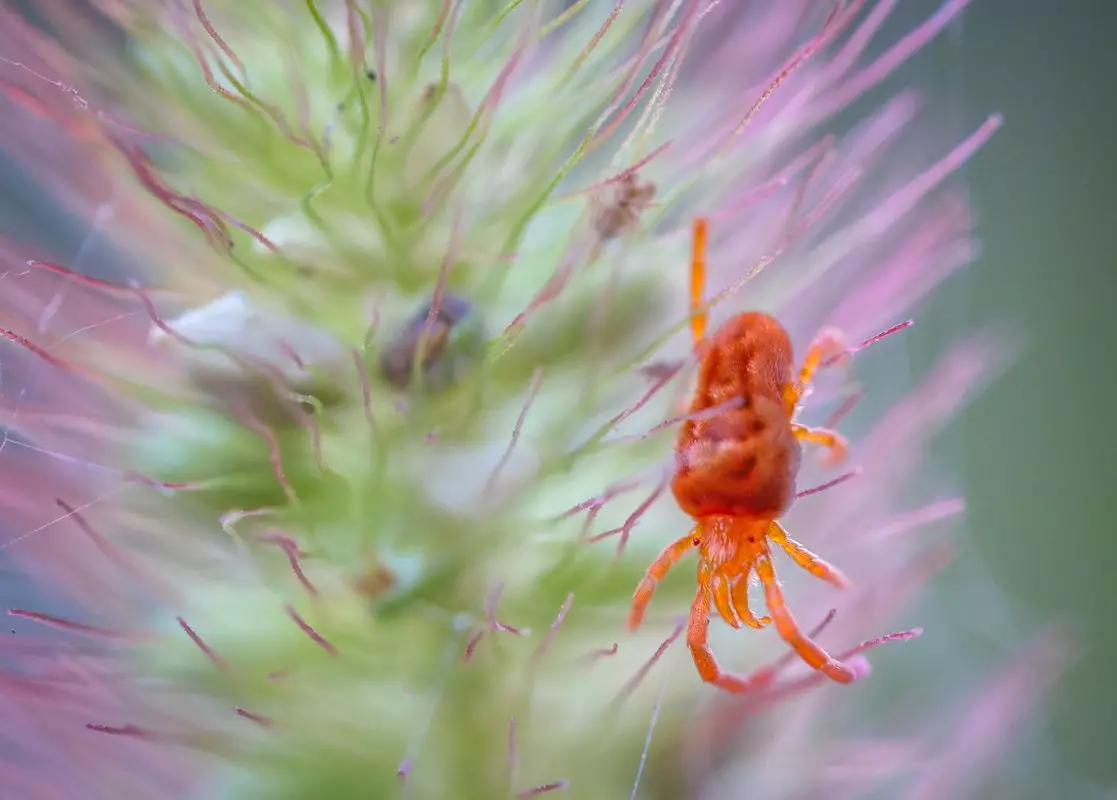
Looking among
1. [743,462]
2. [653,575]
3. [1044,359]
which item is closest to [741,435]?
[743,462]

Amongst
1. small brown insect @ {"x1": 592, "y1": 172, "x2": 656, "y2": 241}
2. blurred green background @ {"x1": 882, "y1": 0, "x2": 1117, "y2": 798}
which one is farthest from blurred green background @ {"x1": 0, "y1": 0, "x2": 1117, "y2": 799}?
small brown insect @ {"x1": 592, "y1": 172, "x2": 656, "y2": 241}

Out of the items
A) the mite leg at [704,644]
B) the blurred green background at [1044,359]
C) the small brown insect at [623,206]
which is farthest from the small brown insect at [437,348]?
the blurred green background at [1044,359]

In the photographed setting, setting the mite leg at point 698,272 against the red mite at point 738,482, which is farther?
the mite leg at point 698,272

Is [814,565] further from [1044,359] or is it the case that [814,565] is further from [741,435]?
[1044,359]

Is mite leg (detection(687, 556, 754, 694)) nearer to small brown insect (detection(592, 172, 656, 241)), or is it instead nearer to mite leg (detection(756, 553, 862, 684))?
mite leg (detection(756, 553, 862, 684))

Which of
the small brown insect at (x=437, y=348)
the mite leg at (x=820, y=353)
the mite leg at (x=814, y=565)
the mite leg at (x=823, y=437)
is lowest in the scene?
the mite leg at (x=814, y=565)

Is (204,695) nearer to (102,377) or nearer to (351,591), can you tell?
(351,591)

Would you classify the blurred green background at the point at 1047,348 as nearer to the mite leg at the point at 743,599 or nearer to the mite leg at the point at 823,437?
the mite leg at the point at 823,437
